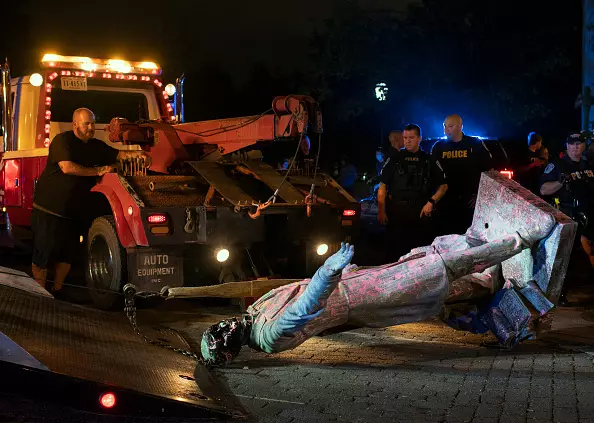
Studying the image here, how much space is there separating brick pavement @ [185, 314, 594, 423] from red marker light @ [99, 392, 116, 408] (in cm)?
86

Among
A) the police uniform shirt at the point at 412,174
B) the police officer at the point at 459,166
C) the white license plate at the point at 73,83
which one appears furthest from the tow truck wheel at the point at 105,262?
the police officer at the point at 459,166

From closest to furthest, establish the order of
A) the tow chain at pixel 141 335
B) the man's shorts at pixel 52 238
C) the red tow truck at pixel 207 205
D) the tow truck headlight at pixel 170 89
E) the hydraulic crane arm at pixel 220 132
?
the tow chain at pixel 141 335 < the red tow truck at pixel 207 205 < the hydraulic crane arm at pixel 220 132 < the man's shorts at pixel 52 238 < the tow truck headlight at pixel 170 89

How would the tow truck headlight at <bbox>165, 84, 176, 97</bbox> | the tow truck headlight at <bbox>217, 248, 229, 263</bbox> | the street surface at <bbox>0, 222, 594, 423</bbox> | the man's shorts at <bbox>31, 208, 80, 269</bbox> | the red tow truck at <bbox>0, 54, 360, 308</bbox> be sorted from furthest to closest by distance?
the tow truck headlight at <bbox>165, 84, 176, 97</bbox> < the man's shorts at <bbox>31, 208, 80, 269</bbox> < the tow truck headlight at <bbox>217, 248, 229, 263</bbox> < the red tow truck at <bbox>0, 54, 360, 308</bbox> < the street surface at <bbox>0, 222, 594, 423</bbox>

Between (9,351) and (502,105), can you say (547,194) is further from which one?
(502,105)

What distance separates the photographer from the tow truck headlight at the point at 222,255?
7.48 meters

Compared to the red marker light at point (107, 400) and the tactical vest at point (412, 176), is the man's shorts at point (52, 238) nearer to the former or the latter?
the tactical vest at point (412, 176)

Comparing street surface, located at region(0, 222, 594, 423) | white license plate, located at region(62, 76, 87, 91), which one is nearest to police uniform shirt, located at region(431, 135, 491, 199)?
street surface, located at region(0, 222, 594, 423)

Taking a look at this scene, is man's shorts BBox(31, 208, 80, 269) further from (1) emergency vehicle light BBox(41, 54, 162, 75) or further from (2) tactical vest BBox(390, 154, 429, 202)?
(2) tactical vest BBox(390, 154, 429, 202)

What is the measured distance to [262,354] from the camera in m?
5.95

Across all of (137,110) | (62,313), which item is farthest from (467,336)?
(137,110)

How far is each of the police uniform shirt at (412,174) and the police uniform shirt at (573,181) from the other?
1.33m

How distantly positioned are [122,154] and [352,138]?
25.6 metres

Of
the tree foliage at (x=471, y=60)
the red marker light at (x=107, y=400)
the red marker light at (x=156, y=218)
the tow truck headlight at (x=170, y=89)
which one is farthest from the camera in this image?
the tree foliage at (x=471, y=60)

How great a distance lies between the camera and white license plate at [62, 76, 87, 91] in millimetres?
10070
